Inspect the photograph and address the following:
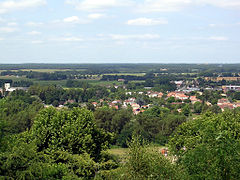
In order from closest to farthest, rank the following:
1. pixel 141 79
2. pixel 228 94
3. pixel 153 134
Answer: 1. pixel 153 134
2. pixel 228 94
3. pixel 141 79

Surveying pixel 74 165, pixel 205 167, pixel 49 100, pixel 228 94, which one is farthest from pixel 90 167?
pixel 228 94

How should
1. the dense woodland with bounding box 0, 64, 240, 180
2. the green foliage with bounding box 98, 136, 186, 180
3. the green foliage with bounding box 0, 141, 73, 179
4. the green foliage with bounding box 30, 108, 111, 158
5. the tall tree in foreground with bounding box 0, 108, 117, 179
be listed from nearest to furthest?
the dense woodland with bounding box 0, 64, 240, 180
the green foliage with bounding box 98, 136, 186, 180
the green foliage with bounding box 0, 141, 73, 179
the tall tree in foreground with bounding box 0, 108, 117, 179
the green foliage with bounding box 30, 108, 111, 158

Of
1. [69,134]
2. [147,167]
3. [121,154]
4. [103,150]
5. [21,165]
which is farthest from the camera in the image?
[121,154]

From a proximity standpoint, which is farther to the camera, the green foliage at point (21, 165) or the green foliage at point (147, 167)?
the green foliage at point (21, 165)

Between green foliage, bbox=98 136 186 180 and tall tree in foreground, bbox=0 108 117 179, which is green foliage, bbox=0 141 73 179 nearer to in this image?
tall tree in foreground, bbox=0 108 117 179

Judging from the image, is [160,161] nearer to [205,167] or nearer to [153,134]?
[205,167]

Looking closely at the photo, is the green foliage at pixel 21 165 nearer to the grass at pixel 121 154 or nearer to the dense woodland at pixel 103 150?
the dense woodland at pixel 103 150

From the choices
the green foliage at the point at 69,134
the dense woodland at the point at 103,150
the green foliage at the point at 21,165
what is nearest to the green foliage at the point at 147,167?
the dense woodland at the point at 103,150

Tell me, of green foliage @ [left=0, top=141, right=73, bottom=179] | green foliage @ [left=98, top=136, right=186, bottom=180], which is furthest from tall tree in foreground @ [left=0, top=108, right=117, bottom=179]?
green foliage @ [left=98, top=136, right=186, bottom=180]

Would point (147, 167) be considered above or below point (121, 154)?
above

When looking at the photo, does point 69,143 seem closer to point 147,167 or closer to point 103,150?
point 103,150

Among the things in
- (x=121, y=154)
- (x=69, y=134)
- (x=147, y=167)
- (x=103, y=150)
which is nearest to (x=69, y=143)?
(x=69, y=134)
